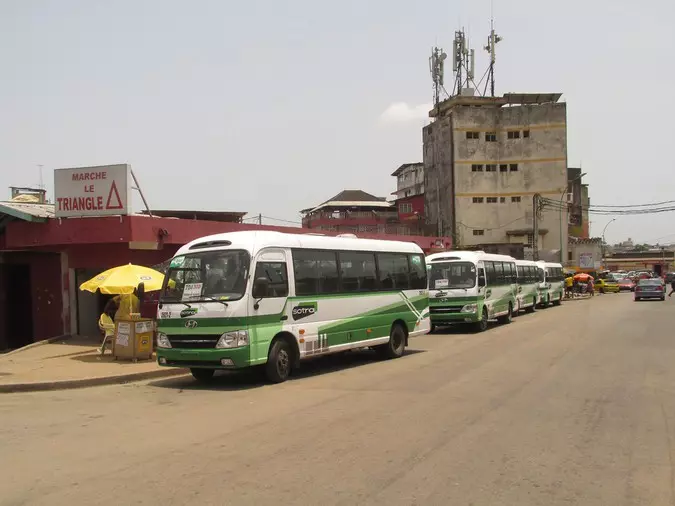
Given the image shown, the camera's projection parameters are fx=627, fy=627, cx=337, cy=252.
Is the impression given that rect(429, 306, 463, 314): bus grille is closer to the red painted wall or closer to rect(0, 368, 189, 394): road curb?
the red painted wall

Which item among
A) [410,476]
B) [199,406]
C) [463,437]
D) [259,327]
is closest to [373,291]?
[259,327]

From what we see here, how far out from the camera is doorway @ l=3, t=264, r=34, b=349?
67.3 feet

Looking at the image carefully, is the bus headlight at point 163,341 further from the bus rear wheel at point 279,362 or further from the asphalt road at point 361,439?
the bus rear wheel at point 279,362

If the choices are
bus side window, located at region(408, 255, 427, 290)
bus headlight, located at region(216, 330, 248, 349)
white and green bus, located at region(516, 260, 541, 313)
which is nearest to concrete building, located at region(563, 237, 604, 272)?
white and green bus, located at region(516, 260, 541, 313)

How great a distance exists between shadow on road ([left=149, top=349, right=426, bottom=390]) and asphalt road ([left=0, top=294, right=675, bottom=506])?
0.11 m

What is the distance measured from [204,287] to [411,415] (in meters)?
4.79

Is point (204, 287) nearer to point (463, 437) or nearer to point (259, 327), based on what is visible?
point (259, 327)

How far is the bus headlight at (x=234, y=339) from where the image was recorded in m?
10.9

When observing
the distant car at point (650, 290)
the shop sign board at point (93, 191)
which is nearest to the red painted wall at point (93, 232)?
the shop sign board at point (93, 191)

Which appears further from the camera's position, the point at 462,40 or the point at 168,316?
the point at 462,40

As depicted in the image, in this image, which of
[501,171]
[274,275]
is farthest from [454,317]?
[501,171]

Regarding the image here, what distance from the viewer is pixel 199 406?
9.64m

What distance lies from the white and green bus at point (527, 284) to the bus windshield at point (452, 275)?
8.08 metres

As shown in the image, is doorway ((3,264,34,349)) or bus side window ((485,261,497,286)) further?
bus side window ((485,261,497,286))
